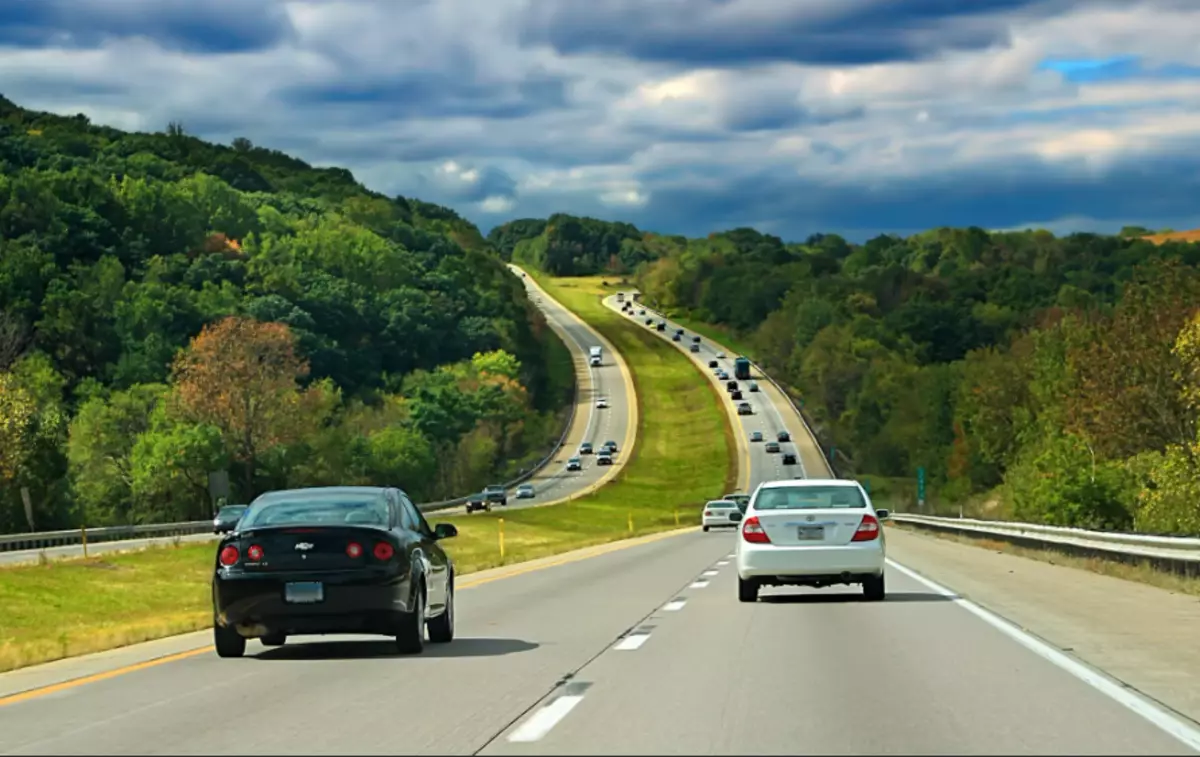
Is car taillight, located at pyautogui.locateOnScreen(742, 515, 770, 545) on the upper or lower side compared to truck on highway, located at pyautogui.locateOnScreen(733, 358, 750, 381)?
lower

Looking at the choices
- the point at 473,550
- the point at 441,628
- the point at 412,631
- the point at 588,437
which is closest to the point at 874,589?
the point at 441,628

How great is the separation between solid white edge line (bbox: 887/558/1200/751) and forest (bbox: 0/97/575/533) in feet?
221

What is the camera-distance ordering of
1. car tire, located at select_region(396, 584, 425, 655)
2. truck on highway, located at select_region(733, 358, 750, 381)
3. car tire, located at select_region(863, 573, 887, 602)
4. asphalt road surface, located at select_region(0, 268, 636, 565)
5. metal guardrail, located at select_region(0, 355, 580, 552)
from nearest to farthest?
1. car tire, located at select_region(396, 584, 425, 655)
2. car tire, located at select_region(863, 573, 887, 602)
3. metal guardrail, located at select_region(0, 355, 580, 552)
4. asphalt road surface, located at select_region(0, 268, 636, 565)
5. truck on highway, located at select_region(733, 358, 750, 381)

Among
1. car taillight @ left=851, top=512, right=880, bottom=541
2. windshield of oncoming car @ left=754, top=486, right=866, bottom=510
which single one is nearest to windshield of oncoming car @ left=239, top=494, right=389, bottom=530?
windshield of oncoming car @ left=754, top=486, right=866, bottom=510

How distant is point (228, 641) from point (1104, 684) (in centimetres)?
784

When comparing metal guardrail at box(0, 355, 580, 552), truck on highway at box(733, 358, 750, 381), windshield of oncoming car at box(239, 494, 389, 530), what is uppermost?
truck on highway at box(733, 358, 750, 381)

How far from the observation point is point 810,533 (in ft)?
75.4

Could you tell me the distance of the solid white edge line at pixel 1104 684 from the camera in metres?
10.7

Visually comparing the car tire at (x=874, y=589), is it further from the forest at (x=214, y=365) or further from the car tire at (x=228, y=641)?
the forest at (x=214, y=365)

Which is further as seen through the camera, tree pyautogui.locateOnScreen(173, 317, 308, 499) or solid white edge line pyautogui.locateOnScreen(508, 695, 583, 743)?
tree pyautogui.locateOnScreen(173, 317, 308, 499)

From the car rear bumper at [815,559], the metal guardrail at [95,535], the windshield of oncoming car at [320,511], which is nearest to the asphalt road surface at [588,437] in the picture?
the metal guardrail at [95,535]

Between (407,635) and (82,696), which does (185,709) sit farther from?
(407,635)

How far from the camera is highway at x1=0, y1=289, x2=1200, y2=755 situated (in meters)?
→ 10.4

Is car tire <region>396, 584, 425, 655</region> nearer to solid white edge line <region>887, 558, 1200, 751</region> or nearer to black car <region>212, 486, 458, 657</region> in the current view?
black car <region>212, 486, 458, 657</region>
